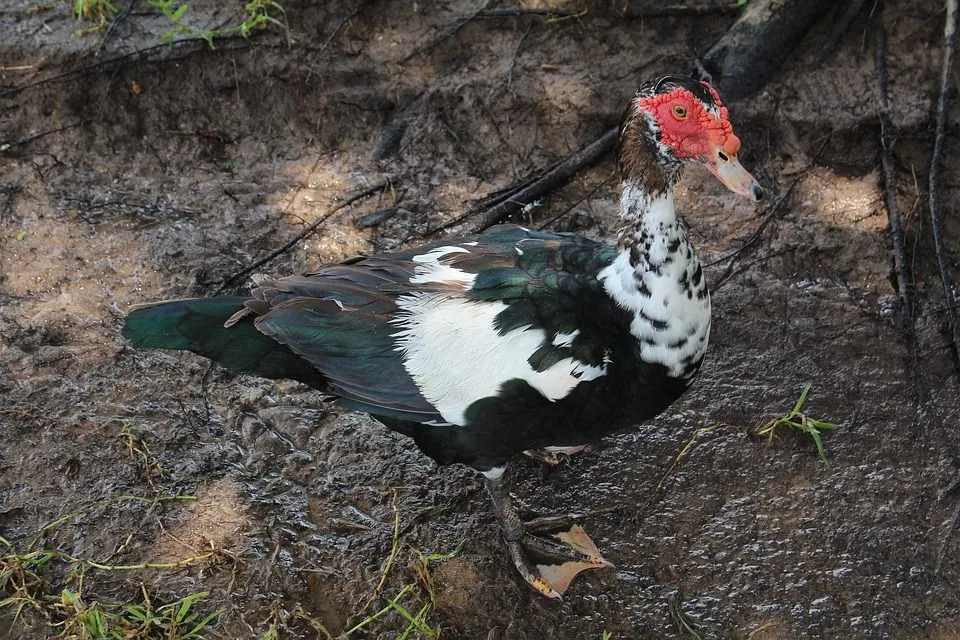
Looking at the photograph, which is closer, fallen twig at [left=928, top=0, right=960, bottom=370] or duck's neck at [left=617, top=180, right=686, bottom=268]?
duck's neck at [left=617, top=180, right=686, bottom=268]

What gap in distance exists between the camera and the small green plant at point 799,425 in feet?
9.43

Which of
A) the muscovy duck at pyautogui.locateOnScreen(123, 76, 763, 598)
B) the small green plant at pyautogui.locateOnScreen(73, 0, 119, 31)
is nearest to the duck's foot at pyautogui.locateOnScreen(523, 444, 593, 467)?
the muscovy duck at pyautogui.locateOnScreen(123, 76, 763, 598)

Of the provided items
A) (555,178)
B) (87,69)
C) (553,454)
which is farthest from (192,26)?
(553,454)

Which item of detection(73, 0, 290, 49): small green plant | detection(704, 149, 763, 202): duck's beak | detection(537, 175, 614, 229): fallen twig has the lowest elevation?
detection(537, 175, 614, 229): fallen twig

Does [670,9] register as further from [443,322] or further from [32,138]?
[32,138]

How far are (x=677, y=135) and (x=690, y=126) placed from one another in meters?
0.04

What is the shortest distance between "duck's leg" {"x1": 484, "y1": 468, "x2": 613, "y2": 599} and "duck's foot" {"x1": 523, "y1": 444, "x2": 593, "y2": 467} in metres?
0.25

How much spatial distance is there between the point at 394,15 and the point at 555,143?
994mm

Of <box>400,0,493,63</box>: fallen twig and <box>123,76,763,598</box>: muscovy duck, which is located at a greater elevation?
<box>400,0,493,63</box>: fallen twig

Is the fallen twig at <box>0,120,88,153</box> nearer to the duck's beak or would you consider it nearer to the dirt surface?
the dirt surface

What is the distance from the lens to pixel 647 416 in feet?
8.26

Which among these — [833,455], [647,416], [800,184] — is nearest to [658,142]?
[647,416]

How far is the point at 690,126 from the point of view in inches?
89.7

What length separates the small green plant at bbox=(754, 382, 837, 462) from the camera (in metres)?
2.88
